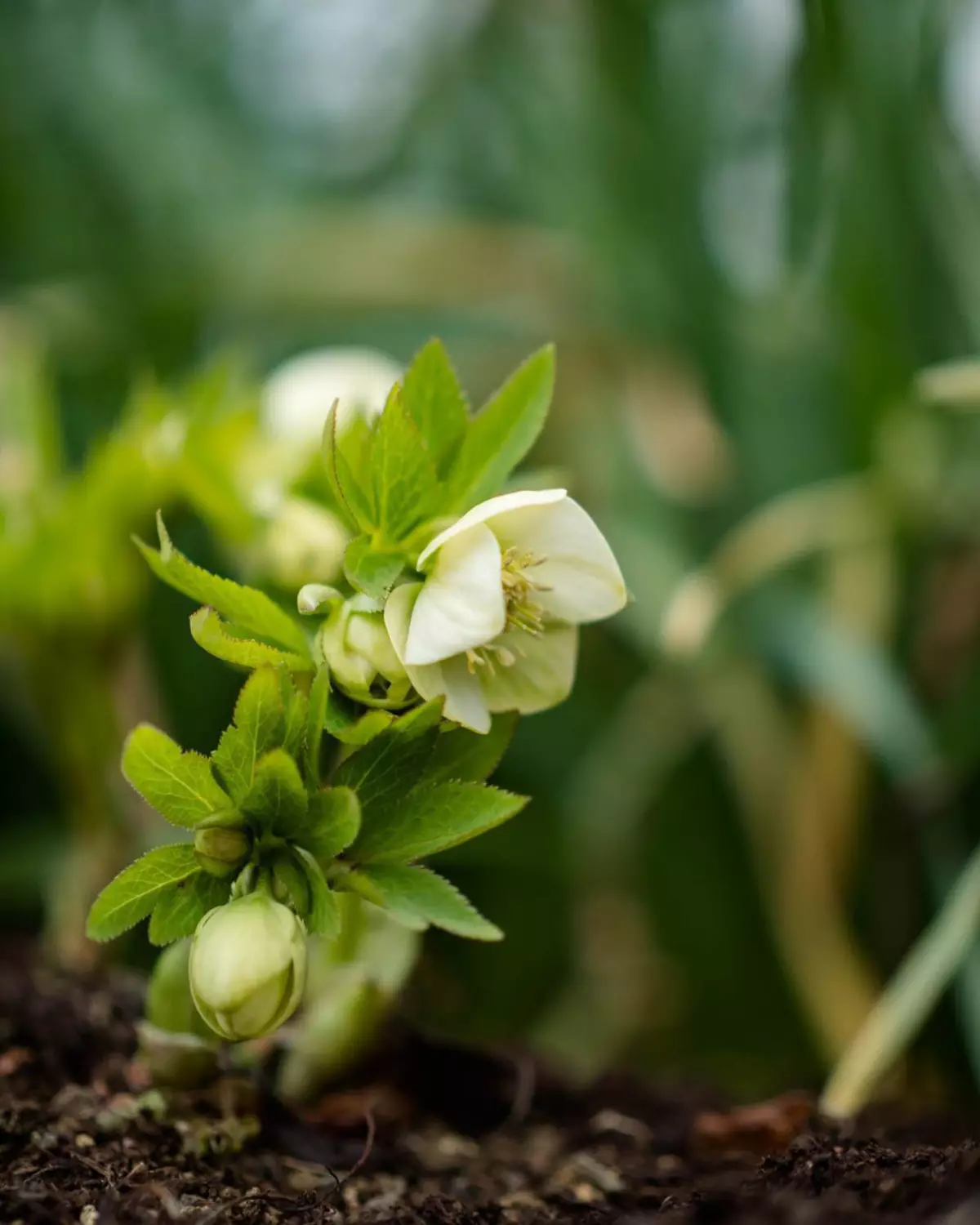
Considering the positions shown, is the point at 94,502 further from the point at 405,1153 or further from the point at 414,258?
the point at 414,258

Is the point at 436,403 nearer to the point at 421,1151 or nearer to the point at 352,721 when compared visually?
the point at 352,721

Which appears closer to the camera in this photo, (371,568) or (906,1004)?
(371,568)

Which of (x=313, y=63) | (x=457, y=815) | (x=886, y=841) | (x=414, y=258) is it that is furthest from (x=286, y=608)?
(x=313, y=63)

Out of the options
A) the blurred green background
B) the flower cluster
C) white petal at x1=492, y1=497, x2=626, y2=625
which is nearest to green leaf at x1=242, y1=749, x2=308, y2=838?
the flower cluster

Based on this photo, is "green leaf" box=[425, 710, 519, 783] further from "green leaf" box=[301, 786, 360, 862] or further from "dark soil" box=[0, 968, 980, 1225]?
"dark soil" box=[0, 968, 980, 1225]

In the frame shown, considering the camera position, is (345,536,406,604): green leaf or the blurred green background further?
the blurred green background

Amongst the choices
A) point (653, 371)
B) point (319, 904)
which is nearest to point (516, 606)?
point (319, 904)
